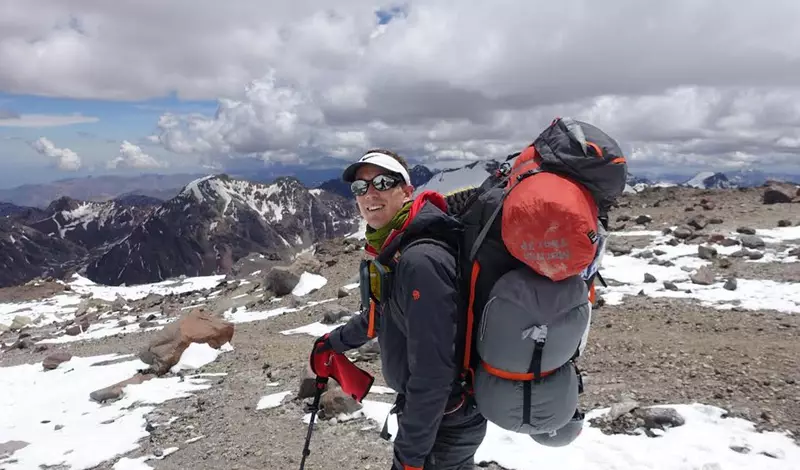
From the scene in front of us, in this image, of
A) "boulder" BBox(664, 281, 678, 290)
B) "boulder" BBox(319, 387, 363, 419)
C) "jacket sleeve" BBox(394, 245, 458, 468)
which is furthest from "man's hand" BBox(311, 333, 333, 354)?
"boulder" BBox(664, 281, 678, 290)

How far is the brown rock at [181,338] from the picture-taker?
1267 cm

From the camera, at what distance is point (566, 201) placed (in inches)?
118

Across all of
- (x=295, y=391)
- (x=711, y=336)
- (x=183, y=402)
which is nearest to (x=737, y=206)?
(x=711, y=336)

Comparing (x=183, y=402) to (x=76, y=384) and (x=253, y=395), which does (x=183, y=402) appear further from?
(x=76, y=384)

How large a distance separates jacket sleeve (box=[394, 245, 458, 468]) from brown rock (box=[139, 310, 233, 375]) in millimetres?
11121

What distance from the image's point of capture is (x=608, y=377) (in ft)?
30.4

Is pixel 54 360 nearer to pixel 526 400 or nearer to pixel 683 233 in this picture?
pixel 526 400

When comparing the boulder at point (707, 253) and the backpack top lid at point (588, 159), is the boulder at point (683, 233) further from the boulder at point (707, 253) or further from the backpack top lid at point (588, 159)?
the backpack top lid at point (588, 159)

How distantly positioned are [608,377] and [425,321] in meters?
7.40

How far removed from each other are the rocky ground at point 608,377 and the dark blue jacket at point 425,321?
12.5 feet

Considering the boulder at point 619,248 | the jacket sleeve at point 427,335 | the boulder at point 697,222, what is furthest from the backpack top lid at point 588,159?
the boulder at point 697,222

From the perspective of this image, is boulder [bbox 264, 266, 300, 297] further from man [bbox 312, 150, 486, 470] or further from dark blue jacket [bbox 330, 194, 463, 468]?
dark blue jacket [bbox 330, 194, 463, 468]

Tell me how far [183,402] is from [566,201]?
9900mm

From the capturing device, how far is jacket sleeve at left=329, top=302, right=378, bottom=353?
14.8 ft
